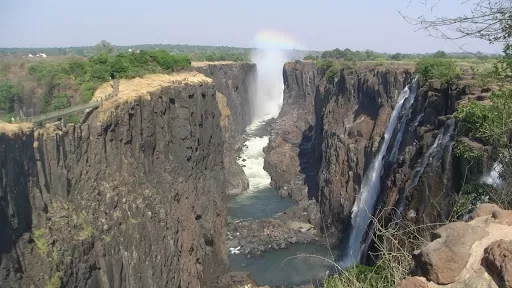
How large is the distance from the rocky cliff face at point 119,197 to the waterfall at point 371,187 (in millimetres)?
9509

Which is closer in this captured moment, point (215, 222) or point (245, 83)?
point (215, 222)

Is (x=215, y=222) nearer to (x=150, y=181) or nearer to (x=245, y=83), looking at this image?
(x=150, y=181)

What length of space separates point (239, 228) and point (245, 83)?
49.0 metres

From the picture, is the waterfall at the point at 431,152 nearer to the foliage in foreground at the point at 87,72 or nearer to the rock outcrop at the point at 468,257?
the rock outcrop at the point at 468,257

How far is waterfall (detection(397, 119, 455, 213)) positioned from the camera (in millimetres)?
21312

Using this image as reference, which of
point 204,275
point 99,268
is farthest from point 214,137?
point 99,268

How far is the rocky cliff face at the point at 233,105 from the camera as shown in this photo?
5428 cm

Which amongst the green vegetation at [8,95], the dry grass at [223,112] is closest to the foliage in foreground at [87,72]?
the green vegetation at [8,95]

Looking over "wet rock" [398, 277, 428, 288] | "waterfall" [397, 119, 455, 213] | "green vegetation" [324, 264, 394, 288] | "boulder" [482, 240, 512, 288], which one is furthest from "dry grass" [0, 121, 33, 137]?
"boulder" [482, 240, 512, 288]

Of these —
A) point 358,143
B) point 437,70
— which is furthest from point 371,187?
point 437,70

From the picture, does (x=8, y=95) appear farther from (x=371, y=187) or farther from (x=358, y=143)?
(x=358, y=143)

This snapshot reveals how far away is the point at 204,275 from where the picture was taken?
30375 millimetres

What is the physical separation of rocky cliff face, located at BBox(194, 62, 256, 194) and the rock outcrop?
1804 inches

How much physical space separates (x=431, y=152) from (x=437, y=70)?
512 inches
